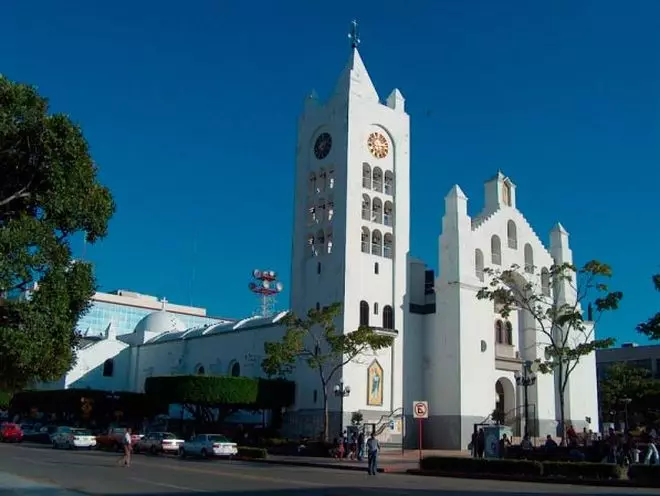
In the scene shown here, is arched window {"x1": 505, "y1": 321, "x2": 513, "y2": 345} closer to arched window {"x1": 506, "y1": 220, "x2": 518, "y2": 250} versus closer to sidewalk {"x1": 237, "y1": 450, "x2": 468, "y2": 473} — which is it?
arched window {"x1": 506, "y1": 220, "x2": 518, "y2": 250}

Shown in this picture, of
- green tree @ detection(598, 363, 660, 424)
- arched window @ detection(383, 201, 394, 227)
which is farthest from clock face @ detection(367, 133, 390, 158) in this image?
green tree @ detection(598, 363, 660, 424)

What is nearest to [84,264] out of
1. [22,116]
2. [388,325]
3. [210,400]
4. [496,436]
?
[22,116]

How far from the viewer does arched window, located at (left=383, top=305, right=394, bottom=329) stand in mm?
52656

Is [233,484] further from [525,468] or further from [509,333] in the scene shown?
[509,333]

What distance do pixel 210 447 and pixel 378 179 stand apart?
2468cm

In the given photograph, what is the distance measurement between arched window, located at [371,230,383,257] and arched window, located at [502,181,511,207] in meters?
11.2

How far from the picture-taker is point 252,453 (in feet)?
131

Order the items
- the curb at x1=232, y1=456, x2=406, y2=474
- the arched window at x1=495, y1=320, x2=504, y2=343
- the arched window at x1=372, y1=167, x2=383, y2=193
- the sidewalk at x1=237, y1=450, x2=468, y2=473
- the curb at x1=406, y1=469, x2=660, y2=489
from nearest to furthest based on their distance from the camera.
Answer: the curb at x1=406, y1=469, x2=660, y2=489, the curb at x1=232, y1=456, x2=406, y2=474, the sidewalk at x1=237, y1=450, x2=468, y2=473, the arched window at x1=372, y1=167, x2=383, y2=193, the arched window at x1=495, y1=320, x2=504, y2=343

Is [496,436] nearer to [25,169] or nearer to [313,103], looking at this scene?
[25,169]

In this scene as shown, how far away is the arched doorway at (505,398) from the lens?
2189 inches

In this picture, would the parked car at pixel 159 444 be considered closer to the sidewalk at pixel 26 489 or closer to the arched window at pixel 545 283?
the sidewalk at pixel 26 489

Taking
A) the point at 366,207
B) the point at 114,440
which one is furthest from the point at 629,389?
the point at 114,440

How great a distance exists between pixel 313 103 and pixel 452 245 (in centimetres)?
1496

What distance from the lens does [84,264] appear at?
48.6ft
